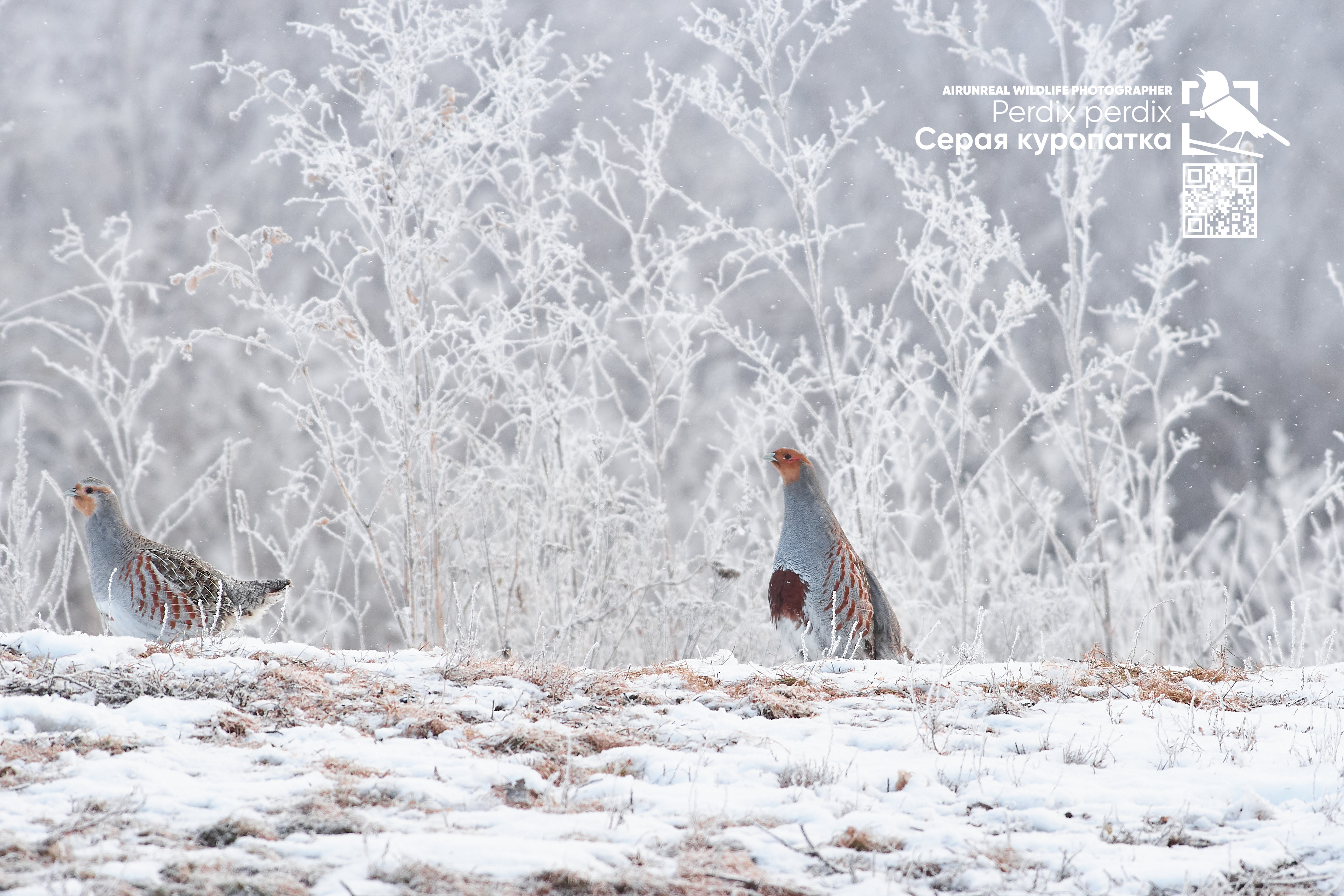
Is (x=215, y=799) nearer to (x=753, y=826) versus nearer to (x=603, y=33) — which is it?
(x=753, y=826)

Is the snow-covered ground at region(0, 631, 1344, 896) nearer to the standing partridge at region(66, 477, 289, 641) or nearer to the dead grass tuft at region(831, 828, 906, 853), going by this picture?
the dead grass tuft at region(831, 828, 906, 853)

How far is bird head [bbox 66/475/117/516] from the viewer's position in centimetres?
512

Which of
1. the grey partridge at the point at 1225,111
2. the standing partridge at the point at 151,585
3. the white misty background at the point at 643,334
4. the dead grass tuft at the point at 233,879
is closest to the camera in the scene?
the dead grass tuft at the point at 233,879

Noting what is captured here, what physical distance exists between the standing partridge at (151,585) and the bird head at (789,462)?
2.45 meters

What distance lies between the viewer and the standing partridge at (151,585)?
16.0 feet

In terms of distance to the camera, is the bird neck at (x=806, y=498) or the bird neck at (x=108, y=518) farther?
→ the bird neck at (x=806, y=498)

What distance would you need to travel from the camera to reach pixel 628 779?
270 centimetres

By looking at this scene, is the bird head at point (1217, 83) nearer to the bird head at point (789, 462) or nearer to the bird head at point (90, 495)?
the bird head at point (789, 462)

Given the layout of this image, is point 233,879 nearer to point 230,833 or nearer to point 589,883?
point 230,833

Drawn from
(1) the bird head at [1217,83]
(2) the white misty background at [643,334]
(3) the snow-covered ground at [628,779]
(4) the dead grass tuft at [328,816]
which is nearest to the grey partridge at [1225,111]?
(1) the bird head at [1217,83]

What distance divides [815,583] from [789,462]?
62 centimetres

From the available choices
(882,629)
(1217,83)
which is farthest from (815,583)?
(1217,83)

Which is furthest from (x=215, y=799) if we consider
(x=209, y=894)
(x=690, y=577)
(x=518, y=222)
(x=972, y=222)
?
(x=972, y=222)

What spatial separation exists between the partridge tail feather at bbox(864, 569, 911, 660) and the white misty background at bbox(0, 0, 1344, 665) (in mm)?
372
